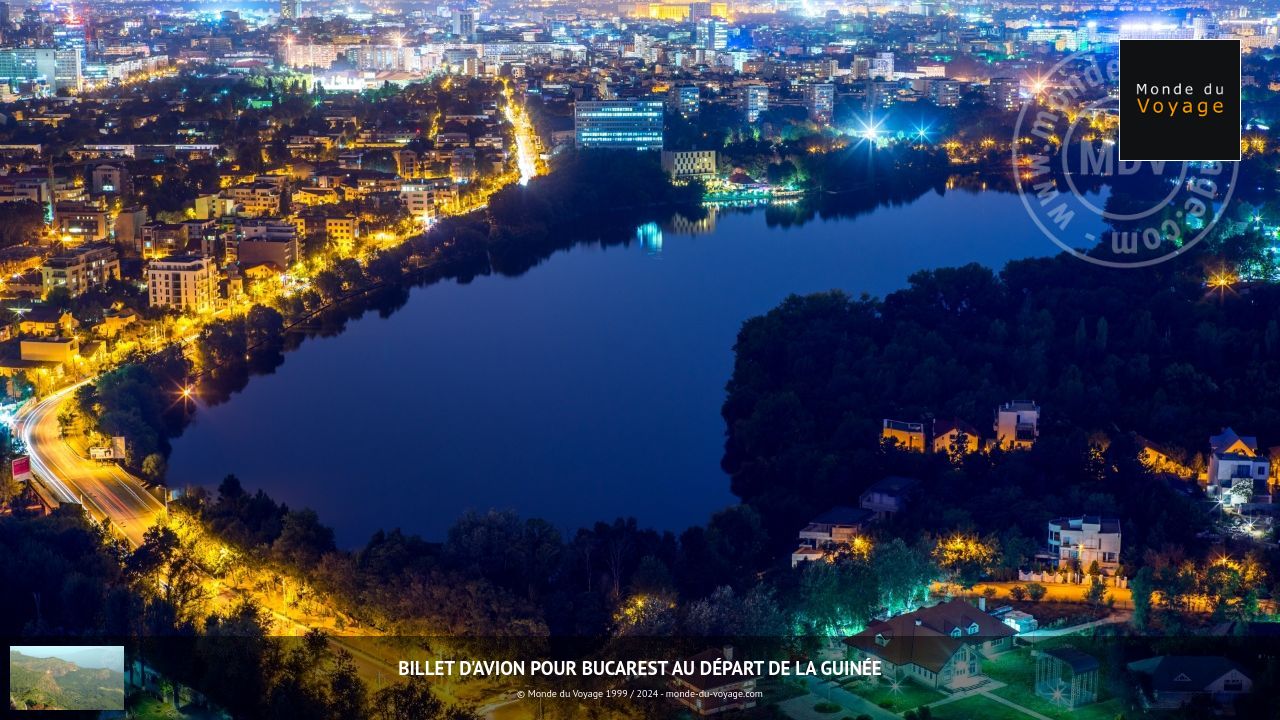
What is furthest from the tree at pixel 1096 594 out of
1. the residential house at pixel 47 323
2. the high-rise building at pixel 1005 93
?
the high-rise building at pixel 1005 93

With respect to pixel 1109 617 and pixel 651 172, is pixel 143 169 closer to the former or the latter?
pixel 651 172

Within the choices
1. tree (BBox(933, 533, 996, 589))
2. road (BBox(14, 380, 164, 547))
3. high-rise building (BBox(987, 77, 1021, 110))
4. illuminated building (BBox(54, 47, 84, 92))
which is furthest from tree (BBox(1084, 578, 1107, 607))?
illuminated building (BBox(54, 47, 84, 92))

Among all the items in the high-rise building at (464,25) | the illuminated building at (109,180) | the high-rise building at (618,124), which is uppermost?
the high-rise building at (464,25)

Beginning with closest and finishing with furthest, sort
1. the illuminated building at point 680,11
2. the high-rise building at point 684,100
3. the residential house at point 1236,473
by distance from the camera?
the residential house at point 1236,473
the high-rise building at point 684,100
the illuminated building at point 680,11

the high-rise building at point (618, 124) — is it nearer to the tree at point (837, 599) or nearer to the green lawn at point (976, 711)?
the tree at point (837, 599)

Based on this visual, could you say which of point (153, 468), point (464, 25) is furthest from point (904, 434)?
point (464, 25)

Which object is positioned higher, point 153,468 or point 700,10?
point 700,10

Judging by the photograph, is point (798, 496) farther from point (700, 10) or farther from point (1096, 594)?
point (700, 10)

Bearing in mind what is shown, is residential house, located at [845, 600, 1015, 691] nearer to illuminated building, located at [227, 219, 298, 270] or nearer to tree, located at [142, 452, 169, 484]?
tree, located at [142, 452, 169, 484]
